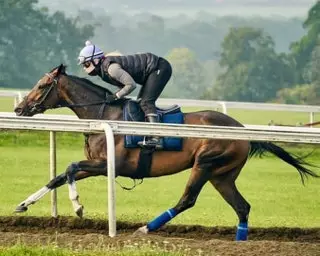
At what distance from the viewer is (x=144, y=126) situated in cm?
962

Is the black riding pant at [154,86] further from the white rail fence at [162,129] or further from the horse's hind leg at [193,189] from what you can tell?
the white rail fence at [162,129]

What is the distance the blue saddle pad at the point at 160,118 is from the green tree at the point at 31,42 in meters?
42.8

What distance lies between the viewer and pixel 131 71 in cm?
1139

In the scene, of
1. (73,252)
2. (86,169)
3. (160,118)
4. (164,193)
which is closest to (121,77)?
(160,118)

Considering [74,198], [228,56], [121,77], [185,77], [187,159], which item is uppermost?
[228,56]

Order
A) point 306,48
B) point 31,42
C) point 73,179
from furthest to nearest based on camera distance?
point 306,48
point 31,42
point 73,179

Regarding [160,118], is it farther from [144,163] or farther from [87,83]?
[87,83]

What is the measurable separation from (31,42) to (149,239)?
162 ft

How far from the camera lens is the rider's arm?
11.2m

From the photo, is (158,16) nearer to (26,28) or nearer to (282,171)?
(26,28)

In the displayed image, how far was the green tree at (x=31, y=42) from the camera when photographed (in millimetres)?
55531

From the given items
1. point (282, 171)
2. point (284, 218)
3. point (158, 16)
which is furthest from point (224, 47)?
point (284, 218)

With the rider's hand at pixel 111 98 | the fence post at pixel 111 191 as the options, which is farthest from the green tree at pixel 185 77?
the fence post at pixel 111 191

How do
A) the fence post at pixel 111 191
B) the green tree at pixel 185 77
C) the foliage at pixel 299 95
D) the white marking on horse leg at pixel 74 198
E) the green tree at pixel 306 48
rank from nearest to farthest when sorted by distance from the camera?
the fence post at pixel 111 191 → the white marking on horse leg at pixel 74 198 → the foliage at pixel 299 95 → the green tree at pixel 306 48 → the green tree at pixel 185 77
